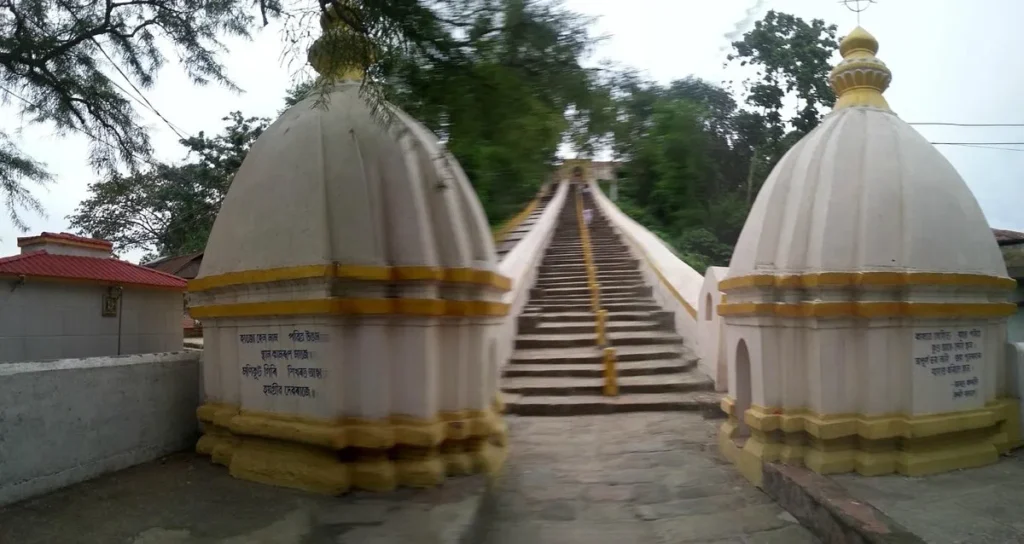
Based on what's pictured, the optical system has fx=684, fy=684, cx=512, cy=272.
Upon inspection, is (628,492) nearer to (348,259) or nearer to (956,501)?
(956,501)

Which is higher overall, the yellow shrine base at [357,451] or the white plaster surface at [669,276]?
the white plaster surface at [669,276]

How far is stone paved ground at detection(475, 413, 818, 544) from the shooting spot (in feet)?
14.0

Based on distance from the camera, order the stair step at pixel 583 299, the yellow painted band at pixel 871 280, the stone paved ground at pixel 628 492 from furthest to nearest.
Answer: the stair step at pixel 583 299, the yellow painted band at pixel 871 280, the stone paved ground at pixel 628 492

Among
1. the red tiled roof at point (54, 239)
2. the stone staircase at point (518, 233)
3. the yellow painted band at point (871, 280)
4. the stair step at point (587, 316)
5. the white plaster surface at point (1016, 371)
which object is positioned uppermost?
the stone staircase at point (518, 233)

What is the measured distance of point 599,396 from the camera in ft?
25.6

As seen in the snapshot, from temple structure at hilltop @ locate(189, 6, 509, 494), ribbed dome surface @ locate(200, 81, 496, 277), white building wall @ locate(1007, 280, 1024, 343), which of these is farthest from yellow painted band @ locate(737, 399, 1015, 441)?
white building wall @ locate(1007, 280, 1024, 343)

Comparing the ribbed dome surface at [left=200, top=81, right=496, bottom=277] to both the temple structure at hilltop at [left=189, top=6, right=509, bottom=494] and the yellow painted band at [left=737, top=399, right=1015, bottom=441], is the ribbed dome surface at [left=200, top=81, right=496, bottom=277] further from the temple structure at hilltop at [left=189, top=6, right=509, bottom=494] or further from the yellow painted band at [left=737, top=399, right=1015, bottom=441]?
the yellow painted band at [left=737, top=399, right=1015, bottom=441]

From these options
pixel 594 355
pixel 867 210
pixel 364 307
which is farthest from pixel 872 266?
pixel 594 355

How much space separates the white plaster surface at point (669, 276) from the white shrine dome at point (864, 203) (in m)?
3.41

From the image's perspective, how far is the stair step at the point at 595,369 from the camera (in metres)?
8.31

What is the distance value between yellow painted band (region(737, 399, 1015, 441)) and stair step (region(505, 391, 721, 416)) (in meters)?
2.35

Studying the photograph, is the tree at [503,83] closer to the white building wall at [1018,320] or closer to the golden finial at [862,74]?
the golden finial at [862,74]

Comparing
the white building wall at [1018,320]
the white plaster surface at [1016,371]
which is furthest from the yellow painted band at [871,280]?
the white building wall at [1018,320]

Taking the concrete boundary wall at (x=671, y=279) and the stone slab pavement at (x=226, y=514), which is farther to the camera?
the concrete boundary wall at (x=671, y=279)
